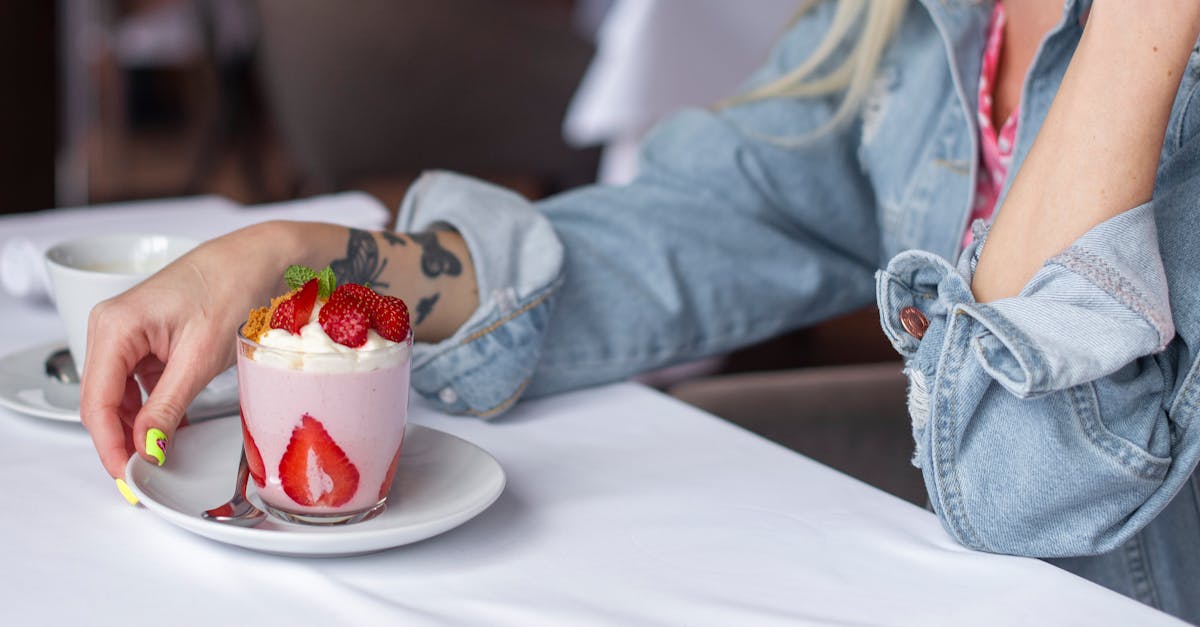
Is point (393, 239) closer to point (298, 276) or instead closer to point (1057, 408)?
point (298, 276)

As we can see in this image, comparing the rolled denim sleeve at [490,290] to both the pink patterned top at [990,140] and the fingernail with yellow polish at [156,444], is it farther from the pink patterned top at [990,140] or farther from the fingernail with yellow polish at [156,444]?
the pink patterned top at [990,140]

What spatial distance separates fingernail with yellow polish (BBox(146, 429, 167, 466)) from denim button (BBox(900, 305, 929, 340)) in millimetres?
389

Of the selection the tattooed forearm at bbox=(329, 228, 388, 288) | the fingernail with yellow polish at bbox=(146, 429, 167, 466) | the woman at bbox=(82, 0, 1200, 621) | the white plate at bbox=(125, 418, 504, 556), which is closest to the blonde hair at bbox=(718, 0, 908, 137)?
the woman at bbox=(82, 0, 1200, 621)

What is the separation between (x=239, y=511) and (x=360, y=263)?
0.24 meters

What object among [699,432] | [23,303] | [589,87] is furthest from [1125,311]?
[589,87]

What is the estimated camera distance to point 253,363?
562 millimetres

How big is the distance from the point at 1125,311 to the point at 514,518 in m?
0.32

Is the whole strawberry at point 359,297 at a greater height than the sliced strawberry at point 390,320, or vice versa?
the whole strawberry at point 359,297

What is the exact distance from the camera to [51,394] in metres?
0.71

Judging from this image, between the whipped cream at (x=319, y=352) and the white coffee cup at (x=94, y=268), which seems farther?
the white coffee cup at (x=94, y=268)

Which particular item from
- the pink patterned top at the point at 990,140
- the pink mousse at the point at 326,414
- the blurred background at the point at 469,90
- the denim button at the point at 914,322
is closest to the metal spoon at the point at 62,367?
the pink mousse at the point at 326,414

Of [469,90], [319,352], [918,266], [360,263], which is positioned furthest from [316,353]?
[469,90]

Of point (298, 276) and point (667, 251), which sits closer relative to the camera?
point (298, 276)

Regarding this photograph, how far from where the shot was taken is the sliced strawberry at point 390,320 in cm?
57
